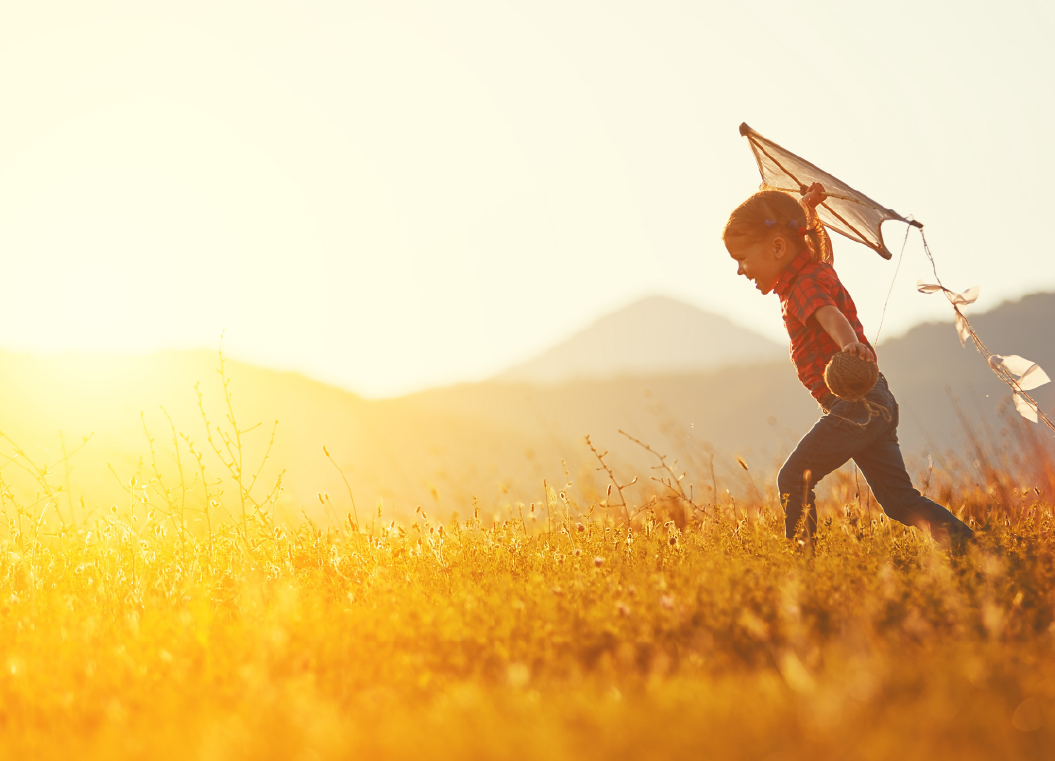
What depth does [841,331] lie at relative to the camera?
3.75 metres

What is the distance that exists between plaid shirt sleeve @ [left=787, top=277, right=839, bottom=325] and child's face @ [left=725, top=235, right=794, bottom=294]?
17 cm

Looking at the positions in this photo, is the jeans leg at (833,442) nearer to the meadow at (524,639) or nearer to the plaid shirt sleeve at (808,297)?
the meadow at (524,639)

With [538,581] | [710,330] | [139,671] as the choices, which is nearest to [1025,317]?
[538,581]

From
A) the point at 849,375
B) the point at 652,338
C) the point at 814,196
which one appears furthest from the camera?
the point at 652,338

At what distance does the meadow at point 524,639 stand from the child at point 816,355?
0.25m

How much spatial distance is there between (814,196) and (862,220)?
1.16ft

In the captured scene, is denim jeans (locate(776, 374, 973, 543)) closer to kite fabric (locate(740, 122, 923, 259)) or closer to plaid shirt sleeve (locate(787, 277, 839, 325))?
plaid shirt sleeve (locate(787, 277, 839, 325))

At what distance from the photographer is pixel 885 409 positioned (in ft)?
12.9

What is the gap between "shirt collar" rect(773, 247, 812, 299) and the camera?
4.11 metres

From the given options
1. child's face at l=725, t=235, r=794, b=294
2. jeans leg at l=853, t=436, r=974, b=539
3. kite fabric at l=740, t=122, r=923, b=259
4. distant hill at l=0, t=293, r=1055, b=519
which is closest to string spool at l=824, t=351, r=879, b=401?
jeans leg at l=853, t=436, r=974, b=539

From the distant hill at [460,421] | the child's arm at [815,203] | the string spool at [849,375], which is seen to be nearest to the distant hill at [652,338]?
the distant hill at [460,421]

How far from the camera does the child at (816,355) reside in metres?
3.91

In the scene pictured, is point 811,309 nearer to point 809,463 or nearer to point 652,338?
point 809,463

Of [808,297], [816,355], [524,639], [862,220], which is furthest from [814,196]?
→ [524,639]
